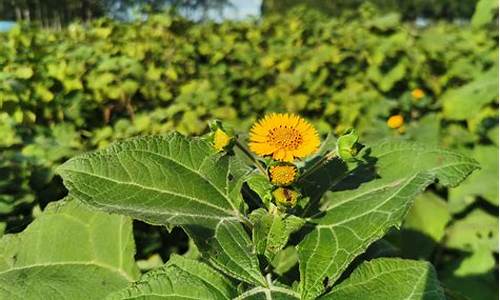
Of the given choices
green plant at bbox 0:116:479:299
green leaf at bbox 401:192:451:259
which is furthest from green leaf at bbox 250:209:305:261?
green leaf at bbox 401:192:451:259

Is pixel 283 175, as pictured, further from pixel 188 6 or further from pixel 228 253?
pixel 188 6

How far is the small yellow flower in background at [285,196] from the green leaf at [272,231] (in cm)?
4

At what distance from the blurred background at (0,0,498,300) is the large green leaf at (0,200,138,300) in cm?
22

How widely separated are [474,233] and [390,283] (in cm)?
178

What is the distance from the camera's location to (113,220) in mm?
1571

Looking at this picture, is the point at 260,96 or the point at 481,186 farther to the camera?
the point at 260,96

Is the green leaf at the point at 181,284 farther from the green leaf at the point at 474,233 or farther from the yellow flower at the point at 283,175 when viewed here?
the green leaf at the point at 474,233

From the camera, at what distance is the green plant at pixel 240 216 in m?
1.21

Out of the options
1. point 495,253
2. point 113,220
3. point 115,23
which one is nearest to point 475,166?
point 113,220

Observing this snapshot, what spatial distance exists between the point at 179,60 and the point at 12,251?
9.54ft

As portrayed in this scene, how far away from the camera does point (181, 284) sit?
4.00ft

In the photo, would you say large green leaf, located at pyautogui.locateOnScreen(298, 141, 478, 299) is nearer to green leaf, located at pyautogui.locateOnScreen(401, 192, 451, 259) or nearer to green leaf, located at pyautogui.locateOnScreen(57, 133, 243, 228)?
green leaf, located at pyautogui.locateOnScreen(57, 133, 243, 228)

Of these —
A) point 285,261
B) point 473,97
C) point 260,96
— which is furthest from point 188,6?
point 285,261

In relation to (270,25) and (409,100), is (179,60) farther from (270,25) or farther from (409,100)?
(270,25)
